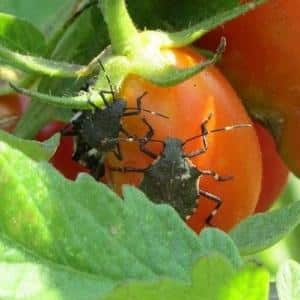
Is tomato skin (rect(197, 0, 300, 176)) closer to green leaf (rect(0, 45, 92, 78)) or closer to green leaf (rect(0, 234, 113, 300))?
green leaf (rect(0, 45, 92, 78))

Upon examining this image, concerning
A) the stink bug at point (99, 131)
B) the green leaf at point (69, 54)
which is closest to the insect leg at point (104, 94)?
the stink bug at point (99, 131)

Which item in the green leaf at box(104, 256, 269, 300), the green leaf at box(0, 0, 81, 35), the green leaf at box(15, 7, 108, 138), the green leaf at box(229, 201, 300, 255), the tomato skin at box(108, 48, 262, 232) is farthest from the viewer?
the green leaf at box(0, 0, 81, 35)

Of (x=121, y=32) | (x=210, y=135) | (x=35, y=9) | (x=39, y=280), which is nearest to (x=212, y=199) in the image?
(x=210, y=135)

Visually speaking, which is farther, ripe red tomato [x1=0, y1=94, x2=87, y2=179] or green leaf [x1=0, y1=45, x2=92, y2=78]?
ripe red tomato [x1=0, y1=94, x2=87, y2=179]

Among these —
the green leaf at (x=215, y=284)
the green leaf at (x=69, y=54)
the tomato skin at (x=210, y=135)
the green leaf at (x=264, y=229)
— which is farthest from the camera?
the green leaf at (x=69, y=54)

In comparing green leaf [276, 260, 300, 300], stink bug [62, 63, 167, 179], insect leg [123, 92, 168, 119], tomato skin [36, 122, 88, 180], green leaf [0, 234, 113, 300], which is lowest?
tomato skin [36, 122, 88, 180]

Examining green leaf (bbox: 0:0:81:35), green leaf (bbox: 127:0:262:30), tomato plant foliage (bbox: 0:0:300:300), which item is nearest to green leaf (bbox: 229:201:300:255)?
tomato plant foliage (bbox: 0:0:300:300)

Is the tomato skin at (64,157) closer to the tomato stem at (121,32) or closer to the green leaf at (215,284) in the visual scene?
the tomato stem at (121,32)
